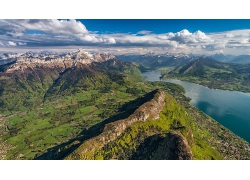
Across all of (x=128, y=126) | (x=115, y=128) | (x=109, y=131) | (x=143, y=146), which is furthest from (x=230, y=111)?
(x=109, y=131)

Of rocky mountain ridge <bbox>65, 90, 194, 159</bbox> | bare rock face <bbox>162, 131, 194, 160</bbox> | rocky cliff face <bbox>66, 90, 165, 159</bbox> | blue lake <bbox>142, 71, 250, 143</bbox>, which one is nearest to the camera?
bare rock face <bbox>162, 131, 194, 160</bbox>

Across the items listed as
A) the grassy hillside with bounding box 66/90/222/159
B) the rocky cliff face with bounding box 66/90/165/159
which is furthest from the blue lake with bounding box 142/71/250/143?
the rocky cliff face with bounding box 66/90/165/159

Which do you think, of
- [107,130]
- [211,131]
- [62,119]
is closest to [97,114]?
[62,119]

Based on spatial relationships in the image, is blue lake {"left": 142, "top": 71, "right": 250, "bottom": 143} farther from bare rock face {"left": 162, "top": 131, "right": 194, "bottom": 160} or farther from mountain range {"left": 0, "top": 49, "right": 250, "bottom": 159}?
bare rock face {"left": 162, "top": 131, "right": 194, "bottom": 160}

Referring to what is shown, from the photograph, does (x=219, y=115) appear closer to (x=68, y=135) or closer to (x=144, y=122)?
(x=144, y=122)

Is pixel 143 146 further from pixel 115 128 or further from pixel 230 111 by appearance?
pixel 230 111

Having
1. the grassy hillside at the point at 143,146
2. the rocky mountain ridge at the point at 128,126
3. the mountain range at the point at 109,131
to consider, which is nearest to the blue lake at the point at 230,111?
the mountain range at the point at 109,131

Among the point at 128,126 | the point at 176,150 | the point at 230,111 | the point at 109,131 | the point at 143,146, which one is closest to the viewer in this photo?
the point at 176,150

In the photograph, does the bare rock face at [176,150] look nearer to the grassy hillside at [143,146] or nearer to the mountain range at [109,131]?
the mountain range at [109,131]
